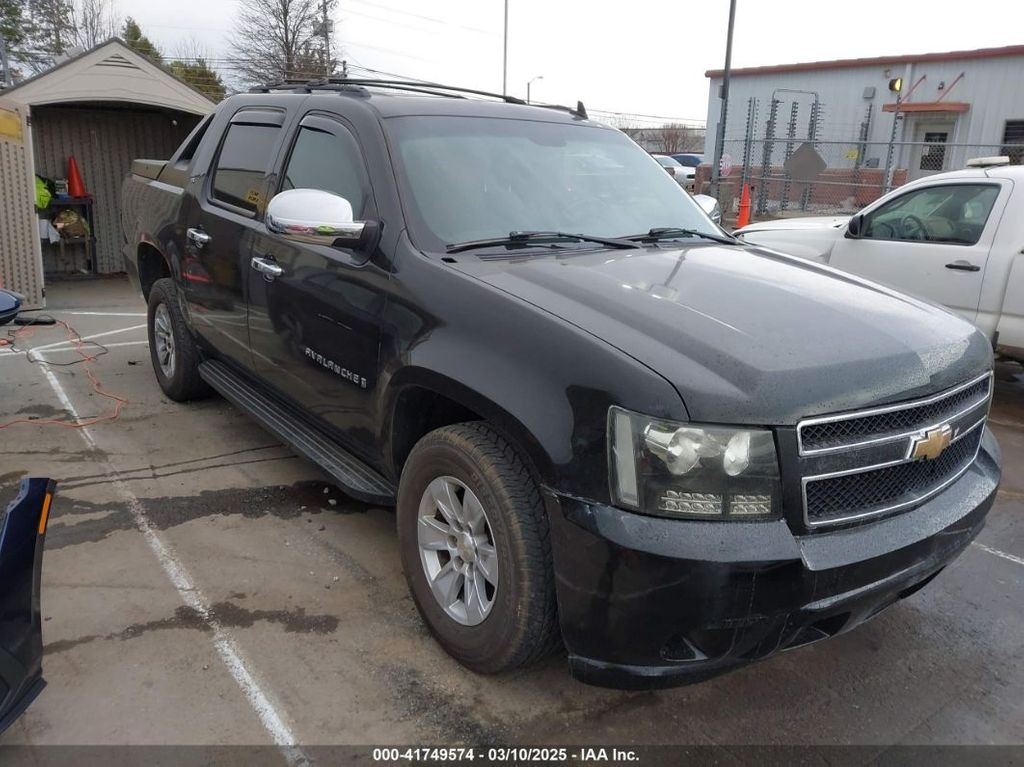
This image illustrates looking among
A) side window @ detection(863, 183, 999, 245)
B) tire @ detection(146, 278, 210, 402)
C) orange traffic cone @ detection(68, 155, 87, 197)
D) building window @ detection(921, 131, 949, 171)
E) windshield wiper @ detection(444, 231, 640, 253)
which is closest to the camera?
windshield wiper @ detection(444, 231, 640, 253)

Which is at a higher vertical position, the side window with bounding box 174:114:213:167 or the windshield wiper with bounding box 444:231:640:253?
the side window with bounding box 174:114:213:167

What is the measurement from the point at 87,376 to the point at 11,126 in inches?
161

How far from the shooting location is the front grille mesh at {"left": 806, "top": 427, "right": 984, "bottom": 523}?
2352 millimetres

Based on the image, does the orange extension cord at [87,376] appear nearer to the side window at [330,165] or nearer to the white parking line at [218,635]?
the white parking line at [218,635]

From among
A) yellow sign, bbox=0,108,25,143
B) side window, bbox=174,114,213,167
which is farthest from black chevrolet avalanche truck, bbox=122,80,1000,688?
yellow sign, bbox=0,108,25,143

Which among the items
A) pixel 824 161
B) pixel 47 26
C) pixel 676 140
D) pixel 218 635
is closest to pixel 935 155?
pixel 824 161

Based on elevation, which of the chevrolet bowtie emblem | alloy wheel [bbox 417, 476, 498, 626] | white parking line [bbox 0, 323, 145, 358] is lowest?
white parking line [bbox 0, 323, 145, 358]

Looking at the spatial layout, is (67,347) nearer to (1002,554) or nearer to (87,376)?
(87,376)

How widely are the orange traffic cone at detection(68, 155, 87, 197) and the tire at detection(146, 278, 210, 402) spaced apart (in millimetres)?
6908

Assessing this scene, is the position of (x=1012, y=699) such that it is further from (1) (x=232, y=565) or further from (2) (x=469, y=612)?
(1) (x=232, y=565)

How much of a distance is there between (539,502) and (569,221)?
1.47 meters

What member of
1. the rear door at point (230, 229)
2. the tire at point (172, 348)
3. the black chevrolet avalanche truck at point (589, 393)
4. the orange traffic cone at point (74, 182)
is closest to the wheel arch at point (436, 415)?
the black chevrolet avalanche truck at point (589, 393)

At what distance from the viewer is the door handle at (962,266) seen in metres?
6.35

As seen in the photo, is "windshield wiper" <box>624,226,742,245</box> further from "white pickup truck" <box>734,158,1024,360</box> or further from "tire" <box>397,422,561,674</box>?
"white pickup truck" <box>734,158,1024,360</box>
